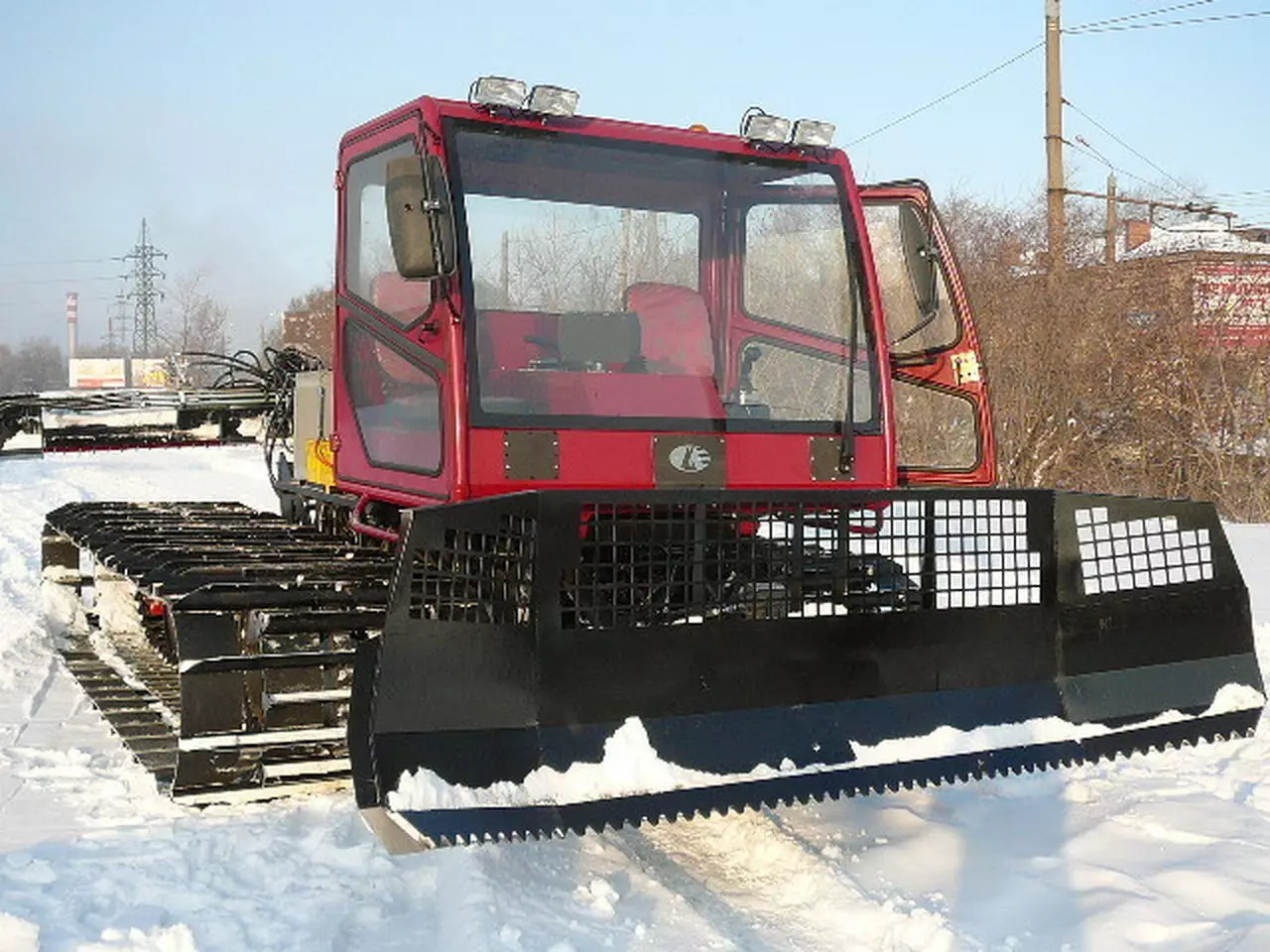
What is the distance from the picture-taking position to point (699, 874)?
3826 millimetres

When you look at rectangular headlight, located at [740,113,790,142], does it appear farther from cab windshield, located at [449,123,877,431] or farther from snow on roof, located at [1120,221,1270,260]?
snow on roof, located at [1120,221,1270,260]

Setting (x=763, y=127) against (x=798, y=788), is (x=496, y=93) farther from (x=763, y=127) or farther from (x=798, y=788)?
(x=798, y=788)

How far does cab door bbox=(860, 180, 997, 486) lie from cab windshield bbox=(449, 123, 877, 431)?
0.20 meters

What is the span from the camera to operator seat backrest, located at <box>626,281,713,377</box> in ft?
14.2

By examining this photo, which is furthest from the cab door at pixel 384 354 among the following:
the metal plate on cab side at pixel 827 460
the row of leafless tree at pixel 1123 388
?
the row of leafless tree at pixel 1123 388

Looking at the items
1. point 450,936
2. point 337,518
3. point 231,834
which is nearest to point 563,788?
point 450,936

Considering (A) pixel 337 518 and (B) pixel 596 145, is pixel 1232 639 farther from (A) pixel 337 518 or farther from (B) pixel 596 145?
(A) pixel 337 518

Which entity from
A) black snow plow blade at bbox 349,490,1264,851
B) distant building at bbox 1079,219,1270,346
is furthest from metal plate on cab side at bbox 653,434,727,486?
distant building at bbox 1079,219,1270,346

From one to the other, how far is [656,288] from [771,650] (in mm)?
1472

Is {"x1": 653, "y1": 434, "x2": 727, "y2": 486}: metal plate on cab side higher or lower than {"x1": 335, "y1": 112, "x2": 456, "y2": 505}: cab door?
lower

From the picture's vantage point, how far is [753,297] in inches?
188

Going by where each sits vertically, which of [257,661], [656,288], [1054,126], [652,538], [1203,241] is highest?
[1054,126]

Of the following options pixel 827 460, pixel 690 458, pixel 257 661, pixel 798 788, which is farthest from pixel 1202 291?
pixel 257 661

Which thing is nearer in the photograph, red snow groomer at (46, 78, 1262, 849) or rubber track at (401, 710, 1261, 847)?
rubber track at (401, 710, 1261, 847)
